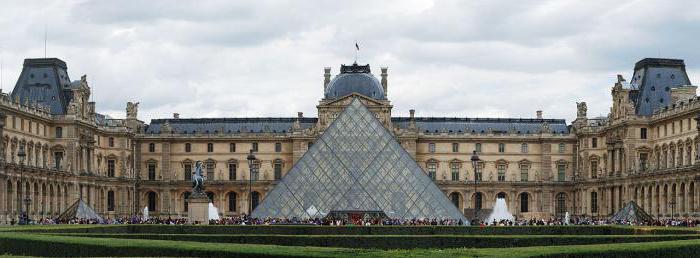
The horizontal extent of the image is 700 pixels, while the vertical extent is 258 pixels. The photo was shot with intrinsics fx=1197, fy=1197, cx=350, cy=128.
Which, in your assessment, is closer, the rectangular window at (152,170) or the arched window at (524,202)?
the arched window at (524,202)

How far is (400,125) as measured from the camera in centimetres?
9531

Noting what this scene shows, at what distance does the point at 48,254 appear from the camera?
91.4ft

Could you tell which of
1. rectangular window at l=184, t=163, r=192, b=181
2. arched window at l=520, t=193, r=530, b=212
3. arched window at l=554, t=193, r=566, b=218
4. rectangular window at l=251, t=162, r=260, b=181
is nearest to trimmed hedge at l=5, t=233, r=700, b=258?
rectangular window at l=251, t=162, r=260, b=181

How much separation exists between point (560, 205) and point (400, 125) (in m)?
14.0

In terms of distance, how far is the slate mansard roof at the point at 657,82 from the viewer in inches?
3076

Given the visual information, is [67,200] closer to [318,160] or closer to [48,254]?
[318,160]

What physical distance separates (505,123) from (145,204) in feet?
96.5

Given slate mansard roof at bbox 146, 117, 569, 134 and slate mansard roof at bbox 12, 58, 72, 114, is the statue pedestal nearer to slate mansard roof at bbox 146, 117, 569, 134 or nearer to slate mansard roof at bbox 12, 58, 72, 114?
slate mansard roof at bbox 12, 58, 72, 114

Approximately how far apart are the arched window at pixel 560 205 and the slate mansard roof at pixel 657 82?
15955 millimetres

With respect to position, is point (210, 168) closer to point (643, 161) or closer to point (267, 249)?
point (643, 161)

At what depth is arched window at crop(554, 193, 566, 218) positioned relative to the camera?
9362 centimetres

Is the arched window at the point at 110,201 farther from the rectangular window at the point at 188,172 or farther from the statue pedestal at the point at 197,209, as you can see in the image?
the statue pedestal at the point at 197,209

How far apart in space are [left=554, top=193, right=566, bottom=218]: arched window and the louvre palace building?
0.09 m

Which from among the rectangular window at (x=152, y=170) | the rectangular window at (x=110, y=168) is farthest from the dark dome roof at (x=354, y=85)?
the rectangular window at (x=110, y=168)
